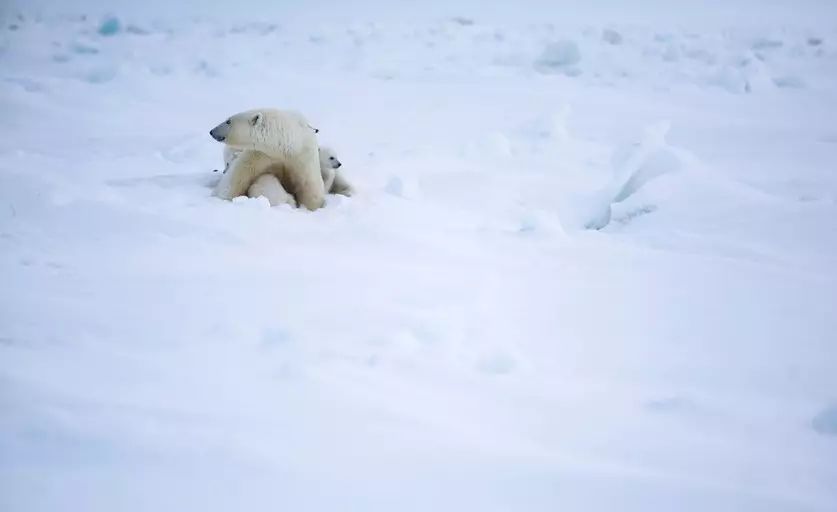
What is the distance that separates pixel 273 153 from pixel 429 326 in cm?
183

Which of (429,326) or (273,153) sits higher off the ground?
(273,153)

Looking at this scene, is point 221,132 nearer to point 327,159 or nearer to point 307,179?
point 307,179

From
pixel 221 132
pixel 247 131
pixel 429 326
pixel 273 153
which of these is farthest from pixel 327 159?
pixel 429 326

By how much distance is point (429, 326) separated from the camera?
6.10 ft

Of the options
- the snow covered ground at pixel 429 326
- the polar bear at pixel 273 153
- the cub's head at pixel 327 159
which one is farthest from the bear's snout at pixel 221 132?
the cub's head at pixel 327 159

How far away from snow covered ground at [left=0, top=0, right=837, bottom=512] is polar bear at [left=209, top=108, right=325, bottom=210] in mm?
153

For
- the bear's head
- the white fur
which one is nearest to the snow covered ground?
the white fur

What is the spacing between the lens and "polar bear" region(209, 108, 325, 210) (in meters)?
3.22

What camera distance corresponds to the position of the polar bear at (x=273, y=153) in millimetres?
3223

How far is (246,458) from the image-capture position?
1.20m

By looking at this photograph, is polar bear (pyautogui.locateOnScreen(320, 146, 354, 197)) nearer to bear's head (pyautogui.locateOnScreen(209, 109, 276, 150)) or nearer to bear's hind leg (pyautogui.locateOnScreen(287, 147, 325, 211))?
bear's hind leg (pyautogui.locateOnScreen(287, 147, 325, 211))

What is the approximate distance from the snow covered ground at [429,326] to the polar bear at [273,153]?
0.50 ft

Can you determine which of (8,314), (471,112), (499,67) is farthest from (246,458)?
(499,67)

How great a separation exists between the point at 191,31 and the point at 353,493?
10.8 m
